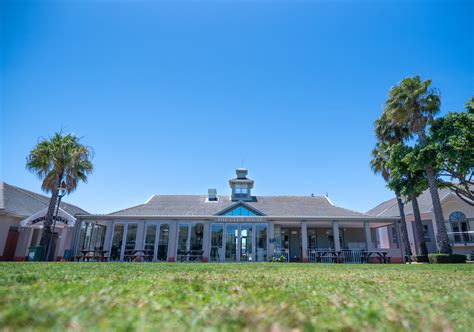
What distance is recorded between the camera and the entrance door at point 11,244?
64.0ft

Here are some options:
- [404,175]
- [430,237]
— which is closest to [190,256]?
[404,175]

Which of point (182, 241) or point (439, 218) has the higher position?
point (439, 218)

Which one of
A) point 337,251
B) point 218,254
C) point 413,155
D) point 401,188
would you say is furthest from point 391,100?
point 218,254

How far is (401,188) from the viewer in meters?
18.7

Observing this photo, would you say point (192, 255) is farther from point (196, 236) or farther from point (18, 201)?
point (18, 201)

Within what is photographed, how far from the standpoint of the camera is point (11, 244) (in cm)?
2000

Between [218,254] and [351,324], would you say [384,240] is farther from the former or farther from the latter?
[351,324]

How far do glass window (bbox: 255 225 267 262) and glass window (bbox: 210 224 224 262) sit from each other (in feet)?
9.51

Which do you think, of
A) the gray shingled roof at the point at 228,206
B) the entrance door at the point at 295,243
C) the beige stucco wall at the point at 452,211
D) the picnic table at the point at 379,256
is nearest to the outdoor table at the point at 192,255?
the gray shingled roof at the point at 228,206

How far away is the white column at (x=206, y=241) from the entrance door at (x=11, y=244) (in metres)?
14.7

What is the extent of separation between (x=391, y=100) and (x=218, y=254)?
18039 mm

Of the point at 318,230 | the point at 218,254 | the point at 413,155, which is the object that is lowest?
the point at 218,254

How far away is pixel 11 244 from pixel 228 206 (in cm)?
1701

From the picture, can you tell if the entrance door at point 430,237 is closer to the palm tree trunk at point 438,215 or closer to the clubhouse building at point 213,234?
the clubhouse building at point 213,234
